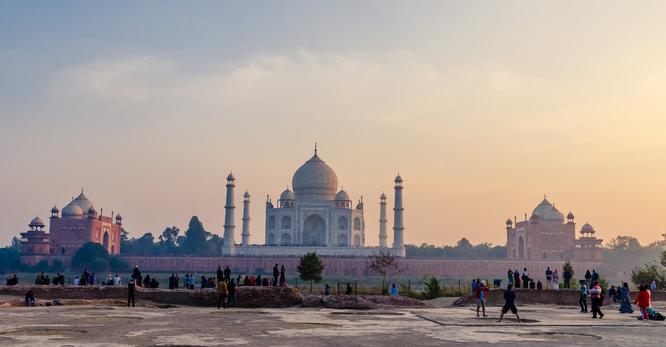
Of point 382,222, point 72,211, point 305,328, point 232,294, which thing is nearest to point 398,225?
point 382,222

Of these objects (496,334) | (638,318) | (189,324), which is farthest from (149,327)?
(638,318)

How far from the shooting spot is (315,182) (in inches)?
3268

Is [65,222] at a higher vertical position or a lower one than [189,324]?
higher

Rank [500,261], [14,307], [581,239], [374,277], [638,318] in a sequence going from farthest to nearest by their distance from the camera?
[581,239] → [500,261] → [374,277] → [14,307] → [638,318]

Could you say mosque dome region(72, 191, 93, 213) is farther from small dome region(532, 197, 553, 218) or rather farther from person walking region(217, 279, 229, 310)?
person walking region(217, 279, 229, 310)

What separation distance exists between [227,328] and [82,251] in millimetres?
61466

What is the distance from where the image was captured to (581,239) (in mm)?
79500

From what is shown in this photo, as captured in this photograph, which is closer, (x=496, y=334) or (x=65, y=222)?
(x=496, y=334)

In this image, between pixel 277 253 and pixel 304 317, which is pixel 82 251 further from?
pixel 304 317

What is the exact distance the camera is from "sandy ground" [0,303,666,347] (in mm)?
13047

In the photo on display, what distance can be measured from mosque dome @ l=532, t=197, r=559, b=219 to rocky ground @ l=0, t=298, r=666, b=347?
65.3 metres

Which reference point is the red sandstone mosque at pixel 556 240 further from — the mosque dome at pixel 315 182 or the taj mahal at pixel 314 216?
the mosque dome at pixel 315 182

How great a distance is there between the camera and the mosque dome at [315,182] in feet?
272

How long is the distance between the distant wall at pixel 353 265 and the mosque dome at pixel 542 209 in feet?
32.1
